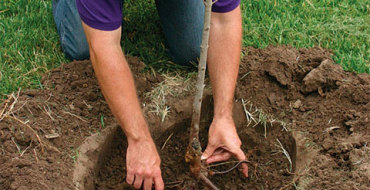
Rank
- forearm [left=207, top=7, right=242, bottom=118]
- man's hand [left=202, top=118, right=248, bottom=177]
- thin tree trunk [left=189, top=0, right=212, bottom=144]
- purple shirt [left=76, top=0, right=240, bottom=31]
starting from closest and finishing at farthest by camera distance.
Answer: thin tree trunk [left=189, top=0, right=212, bottom=144] < purple shirt [left=76, top=0, right=240, bottom=31] < man's hand [left=202, top=118, right=248, bottom=177] < forearm [left=207, top=7, right=242, bottom=118]

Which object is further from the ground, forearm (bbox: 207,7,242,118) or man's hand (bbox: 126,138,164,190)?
forearm (bbox: 207,7,242,118)

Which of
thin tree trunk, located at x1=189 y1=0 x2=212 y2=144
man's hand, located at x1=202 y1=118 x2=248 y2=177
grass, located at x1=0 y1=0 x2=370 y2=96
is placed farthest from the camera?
grass, located at x1=0 y1=0 x2=370 y2=96

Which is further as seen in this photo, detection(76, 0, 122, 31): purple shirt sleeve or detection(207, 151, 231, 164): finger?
detection(207, 151, 231, 164): finger

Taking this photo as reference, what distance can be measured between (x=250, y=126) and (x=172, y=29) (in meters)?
0.88

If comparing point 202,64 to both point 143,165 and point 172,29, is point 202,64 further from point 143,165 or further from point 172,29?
point 172,29

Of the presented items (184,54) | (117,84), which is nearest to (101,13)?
(117,84)

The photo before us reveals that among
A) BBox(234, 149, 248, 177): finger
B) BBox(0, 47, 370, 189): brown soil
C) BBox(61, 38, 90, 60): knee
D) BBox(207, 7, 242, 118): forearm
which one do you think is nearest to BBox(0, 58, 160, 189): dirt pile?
BBox(0, 47, 370, 189): brown soil

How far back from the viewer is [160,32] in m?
3.33

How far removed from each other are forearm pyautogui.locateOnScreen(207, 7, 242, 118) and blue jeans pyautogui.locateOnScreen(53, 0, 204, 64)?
0.48 m

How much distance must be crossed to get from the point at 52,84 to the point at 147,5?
1089 millimetres

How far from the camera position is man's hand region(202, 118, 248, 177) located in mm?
2410

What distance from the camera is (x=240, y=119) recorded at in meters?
2.78

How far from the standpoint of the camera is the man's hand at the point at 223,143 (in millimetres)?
2410

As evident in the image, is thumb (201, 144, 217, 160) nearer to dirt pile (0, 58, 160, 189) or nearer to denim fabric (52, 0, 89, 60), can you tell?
dirt pile (0, 58, 160, 189)
